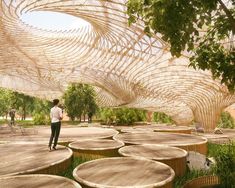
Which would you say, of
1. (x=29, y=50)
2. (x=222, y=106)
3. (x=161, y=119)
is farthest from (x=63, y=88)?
(x=222, y=106)

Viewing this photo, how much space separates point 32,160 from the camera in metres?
10.5

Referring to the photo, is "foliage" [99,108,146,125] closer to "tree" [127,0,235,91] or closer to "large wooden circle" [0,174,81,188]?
"large wooden circle" [0,174,81,188]

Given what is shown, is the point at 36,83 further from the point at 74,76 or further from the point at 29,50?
the point at 29,50

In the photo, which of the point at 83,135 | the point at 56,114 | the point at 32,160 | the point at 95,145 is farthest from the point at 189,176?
the point at 83,135

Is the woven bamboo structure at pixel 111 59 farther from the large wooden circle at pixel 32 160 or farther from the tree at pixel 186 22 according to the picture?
the tree at pixel 186 22

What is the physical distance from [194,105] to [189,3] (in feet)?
118

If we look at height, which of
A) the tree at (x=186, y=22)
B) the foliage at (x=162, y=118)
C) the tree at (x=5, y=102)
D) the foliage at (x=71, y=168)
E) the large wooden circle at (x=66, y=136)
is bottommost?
the foliage at (x=71, y=168)

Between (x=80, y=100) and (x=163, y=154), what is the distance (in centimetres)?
3955

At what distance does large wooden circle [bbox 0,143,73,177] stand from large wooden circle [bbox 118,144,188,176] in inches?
94.7

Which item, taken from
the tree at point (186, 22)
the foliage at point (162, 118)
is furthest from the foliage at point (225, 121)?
the tree at point (186, 22)

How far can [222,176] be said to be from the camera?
901 centimetres

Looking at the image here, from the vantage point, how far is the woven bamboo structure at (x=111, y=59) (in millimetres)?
22016

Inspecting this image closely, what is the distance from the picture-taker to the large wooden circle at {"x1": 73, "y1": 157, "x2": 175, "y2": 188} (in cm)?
763

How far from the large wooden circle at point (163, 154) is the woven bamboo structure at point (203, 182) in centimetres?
203
